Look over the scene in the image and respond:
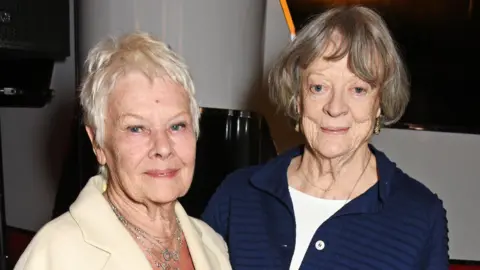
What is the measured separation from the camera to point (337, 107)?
1507 millimetres

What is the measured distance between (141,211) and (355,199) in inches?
21.1

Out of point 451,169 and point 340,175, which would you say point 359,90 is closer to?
point 340,175

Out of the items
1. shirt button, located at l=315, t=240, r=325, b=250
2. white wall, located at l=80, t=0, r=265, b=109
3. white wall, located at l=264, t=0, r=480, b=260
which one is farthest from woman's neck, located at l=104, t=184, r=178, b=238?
white wall, located at l=264, t=0, r=480, b=260

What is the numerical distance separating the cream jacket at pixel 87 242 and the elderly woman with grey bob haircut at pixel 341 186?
1.25ft

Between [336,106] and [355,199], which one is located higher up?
[336,106]

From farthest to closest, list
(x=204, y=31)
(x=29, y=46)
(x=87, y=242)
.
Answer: (x=29, y=46), (x=204, y=31), (x=87, y=242)

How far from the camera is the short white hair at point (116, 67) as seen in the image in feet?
4.22

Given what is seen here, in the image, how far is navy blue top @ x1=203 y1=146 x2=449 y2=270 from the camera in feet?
4.80

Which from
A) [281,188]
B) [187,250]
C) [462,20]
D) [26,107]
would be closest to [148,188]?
[187,250]

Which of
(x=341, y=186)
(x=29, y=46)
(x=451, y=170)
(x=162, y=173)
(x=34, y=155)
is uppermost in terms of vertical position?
(x=29, y=46)

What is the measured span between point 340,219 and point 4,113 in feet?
7.73

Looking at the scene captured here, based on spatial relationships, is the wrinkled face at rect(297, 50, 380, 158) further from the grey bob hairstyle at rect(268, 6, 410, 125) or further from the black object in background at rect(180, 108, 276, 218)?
the black object in background at rect(180, 108, 276, 218)

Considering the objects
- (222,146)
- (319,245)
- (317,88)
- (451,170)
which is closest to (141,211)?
(319,245)

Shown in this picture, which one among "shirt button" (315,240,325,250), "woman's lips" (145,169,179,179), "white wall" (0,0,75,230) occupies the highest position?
"woman's lips" (145,169,179,179)
